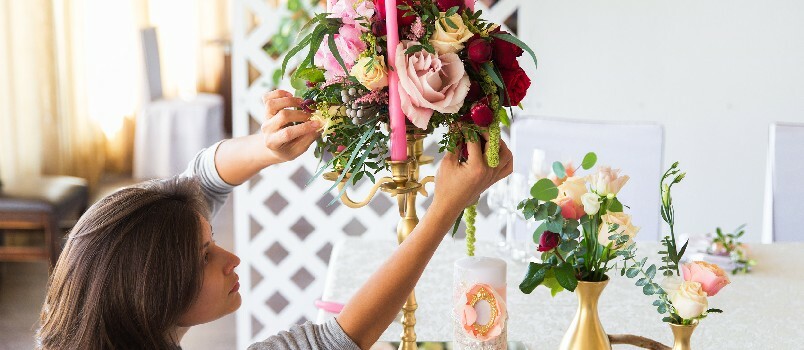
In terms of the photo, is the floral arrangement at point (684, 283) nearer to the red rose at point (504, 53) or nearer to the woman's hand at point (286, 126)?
the red rose at point (504, 53)

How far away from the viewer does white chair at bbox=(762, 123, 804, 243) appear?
223 centimetres

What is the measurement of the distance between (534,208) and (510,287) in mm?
567

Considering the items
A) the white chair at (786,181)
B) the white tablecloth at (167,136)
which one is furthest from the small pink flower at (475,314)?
the white tablecloth at (167,136)

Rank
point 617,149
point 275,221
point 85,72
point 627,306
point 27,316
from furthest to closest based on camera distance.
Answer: point 85,72, point 27,316, point 275,221, point 617,149, point 627,306

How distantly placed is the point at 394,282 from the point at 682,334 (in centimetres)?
38

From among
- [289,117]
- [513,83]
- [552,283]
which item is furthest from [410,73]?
[552,283]

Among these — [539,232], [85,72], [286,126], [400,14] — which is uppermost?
[85,72]

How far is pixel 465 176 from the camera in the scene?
3.43 ft

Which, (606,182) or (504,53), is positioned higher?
(504,53)

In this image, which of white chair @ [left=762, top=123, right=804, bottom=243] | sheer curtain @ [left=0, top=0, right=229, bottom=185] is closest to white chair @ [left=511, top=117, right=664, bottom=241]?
white chair @ [left=762, top=123, right=804, bottom=243]

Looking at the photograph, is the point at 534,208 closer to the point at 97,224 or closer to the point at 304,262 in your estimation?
the point at 97,224

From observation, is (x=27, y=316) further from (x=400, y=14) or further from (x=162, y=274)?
(x=400, y=14)

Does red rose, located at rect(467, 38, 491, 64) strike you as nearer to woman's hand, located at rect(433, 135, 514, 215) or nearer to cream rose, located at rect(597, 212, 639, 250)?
woman's hand, located at rect(433, 135, 514, 215)

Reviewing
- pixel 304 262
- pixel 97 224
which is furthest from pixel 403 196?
pixel 304 262
